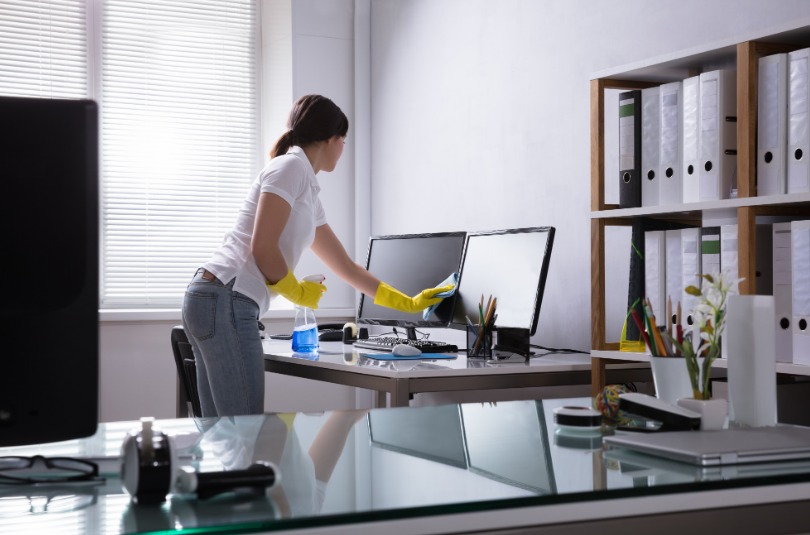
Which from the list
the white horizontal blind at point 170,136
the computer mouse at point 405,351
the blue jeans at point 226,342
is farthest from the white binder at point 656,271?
the white horizontal blind at point 170,136

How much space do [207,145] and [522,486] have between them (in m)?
4.00

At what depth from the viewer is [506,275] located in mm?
3074

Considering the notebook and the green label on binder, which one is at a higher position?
the green label on binder

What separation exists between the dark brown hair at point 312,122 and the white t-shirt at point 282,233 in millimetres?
88

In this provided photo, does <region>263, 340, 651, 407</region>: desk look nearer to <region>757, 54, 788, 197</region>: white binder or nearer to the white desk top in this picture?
the white desk top

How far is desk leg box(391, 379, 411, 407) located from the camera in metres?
2.54

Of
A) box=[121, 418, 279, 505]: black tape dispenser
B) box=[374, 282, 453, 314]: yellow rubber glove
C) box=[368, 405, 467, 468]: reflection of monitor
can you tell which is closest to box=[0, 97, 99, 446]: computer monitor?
box=[121, 418, 279, 505]: black tape dispenser

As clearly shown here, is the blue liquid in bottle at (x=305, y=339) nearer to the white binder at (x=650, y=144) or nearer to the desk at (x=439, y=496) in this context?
the white binder at (x=650, y=144)

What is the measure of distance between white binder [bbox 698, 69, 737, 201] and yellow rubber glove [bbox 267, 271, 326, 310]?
4.01ft

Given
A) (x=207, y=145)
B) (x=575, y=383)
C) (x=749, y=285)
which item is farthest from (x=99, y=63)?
(x=749, y=285)

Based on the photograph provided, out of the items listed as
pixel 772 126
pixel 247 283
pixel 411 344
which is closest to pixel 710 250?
pixel 772 126

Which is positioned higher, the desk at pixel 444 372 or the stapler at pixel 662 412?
the stapler at pixel 662 412

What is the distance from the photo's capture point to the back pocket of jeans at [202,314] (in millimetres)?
2664

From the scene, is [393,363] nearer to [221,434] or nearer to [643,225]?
[643,225]
